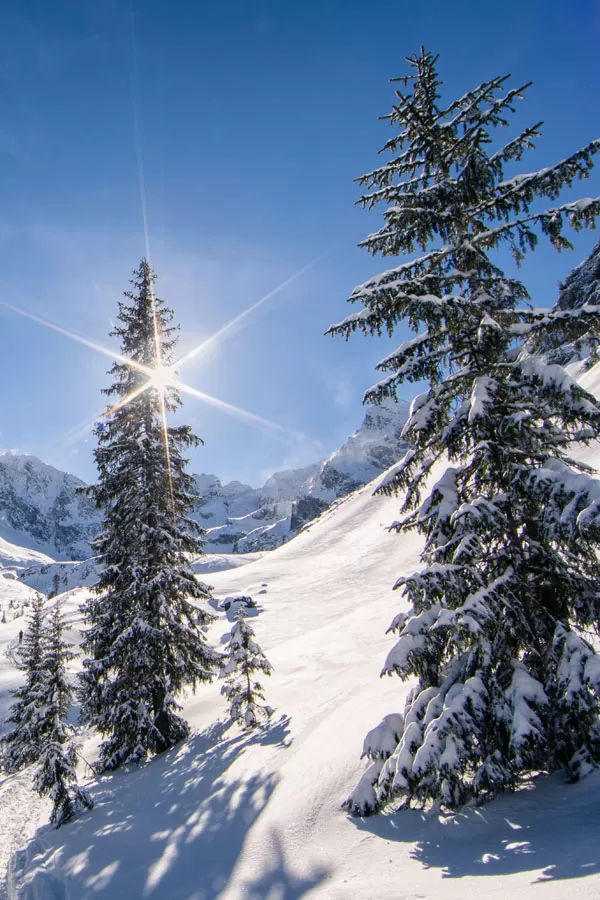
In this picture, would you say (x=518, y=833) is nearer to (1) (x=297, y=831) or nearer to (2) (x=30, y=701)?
(1) (x=297, y=831)

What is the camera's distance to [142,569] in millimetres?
13789

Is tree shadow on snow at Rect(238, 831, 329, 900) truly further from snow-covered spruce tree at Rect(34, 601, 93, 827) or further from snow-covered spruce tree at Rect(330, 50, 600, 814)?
snow-covered spruce tree at Rect(34, 601, 93, 827)

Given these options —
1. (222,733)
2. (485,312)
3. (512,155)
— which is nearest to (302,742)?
(222,733)

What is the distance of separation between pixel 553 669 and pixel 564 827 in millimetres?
1527

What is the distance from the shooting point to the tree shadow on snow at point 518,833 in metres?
4.15

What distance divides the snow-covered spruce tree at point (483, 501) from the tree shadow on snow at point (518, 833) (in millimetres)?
251

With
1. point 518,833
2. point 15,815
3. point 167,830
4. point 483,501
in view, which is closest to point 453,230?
point 483,501

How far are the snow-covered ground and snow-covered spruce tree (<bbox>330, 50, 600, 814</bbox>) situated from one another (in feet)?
1.55

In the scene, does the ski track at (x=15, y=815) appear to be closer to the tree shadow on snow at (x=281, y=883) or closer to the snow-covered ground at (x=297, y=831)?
the snow-covered ground at (x=297, y=831)

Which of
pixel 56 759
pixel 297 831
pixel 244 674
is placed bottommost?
pixel 297 831

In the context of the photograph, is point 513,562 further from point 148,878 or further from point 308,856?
point 148,878

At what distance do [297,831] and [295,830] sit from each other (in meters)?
0.06

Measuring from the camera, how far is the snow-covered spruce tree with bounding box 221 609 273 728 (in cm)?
1387

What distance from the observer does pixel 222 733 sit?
46.4 feet
